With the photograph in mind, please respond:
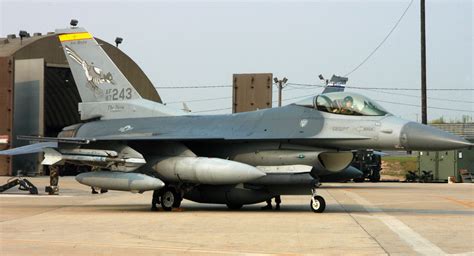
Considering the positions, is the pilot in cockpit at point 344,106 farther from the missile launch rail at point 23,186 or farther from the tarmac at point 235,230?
the missile launch rail at point 23,186

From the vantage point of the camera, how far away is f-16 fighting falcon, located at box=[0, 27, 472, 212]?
48.6 feet

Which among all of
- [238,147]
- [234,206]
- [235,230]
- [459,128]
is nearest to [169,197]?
[234,206]

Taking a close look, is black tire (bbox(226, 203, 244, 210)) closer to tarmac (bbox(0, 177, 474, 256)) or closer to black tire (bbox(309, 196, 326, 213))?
tarmac (bbox(0, 177, 474, 256))

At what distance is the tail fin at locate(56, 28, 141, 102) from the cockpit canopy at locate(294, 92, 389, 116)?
5267 mm

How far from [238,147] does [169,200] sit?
2.12 metres

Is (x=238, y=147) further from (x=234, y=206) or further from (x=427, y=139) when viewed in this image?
(x=427, y=139)

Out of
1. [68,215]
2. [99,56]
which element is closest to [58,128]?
[99,56]

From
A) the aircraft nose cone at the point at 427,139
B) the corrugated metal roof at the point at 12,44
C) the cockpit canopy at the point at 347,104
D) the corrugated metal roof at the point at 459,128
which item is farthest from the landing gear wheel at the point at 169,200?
the corrugated metal roof at the point at 459,128

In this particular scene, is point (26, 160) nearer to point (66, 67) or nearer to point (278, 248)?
point (66, 67)

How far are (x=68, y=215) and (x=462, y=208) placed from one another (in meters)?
9.73

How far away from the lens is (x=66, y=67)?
129ft

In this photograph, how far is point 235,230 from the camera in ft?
38.6

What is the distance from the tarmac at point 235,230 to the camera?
31.0 feet

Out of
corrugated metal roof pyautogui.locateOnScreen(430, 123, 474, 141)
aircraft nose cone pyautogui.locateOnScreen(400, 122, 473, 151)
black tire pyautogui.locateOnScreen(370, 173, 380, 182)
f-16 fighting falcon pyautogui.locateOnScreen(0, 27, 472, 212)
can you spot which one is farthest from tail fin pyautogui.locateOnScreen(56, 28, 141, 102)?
corrugated metal roof pyautogui.locateOnScreen(430, 123, 474, 141)
